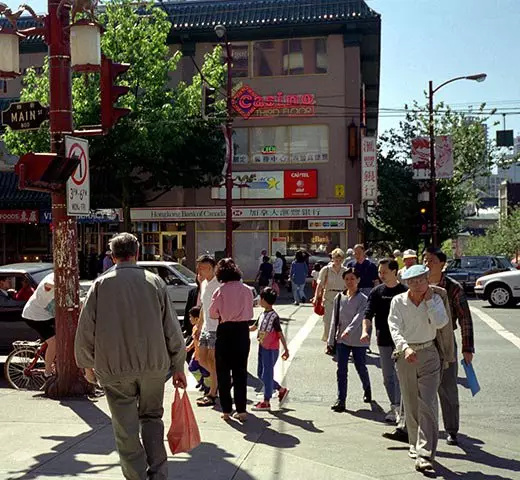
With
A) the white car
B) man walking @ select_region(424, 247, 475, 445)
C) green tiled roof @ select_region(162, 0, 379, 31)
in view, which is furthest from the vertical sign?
man walking @ select_region(424, 247, 475, 445)

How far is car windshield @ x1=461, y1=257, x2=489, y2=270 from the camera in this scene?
2772 cm

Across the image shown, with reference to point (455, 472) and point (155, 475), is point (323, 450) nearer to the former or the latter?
point (455, 472)

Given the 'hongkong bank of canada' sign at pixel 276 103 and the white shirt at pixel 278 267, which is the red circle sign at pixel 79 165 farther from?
the 'hongkong bank of canada' sign at pixel 276 103

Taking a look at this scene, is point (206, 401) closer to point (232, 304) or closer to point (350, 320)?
point (232, 304)

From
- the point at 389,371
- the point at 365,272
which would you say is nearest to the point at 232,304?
the point at 389,371

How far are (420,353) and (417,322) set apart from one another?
0.25 metres

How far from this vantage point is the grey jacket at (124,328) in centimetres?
484

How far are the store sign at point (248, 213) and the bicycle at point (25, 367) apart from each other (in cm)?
2174

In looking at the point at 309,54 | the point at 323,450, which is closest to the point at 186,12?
the point at 309,54

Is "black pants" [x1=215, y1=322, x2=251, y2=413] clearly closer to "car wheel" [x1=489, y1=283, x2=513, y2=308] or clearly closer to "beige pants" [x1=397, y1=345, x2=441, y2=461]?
"beige pants" [x1=397, y1=345, x2=441, y2=461]

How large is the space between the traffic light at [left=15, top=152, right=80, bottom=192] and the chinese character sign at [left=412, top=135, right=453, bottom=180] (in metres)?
25.5

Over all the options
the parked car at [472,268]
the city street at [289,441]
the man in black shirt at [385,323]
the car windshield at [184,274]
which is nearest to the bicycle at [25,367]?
the city street at [289,441]

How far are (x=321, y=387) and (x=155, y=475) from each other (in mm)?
5057

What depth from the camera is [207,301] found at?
851cm
